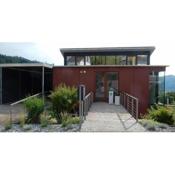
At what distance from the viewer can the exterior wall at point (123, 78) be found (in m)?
16.1

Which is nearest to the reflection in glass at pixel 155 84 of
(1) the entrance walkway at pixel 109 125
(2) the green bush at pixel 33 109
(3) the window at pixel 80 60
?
(3) the window at pixel 80 60

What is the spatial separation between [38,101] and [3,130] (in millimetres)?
1851

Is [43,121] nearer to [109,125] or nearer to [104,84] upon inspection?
[109,125]

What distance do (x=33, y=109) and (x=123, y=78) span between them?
7.83 meters

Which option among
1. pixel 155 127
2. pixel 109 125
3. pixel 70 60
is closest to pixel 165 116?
pixel 155 127

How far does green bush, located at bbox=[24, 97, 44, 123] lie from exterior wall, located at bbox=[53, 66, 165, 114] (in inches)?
263

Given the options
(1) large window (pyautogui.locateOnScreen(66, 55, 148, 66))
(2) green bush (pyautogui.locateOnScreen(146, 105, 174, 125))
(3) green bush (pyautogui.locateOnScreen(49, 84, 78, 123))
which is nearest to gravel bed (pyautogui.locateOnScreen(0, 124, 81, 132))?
(3) green bush (pyautogui.locateOnScreen(49, 84, 78, 123))

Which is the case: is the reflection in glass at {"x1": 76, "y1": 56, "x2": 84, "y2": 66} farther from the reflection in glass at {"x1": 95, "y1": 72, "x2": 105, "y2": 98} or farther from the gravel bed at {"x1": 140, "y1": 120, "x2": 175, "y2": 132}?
the gravel bed at {"x1": 140, "y1": 120, "x2": 175, "y2": 132}

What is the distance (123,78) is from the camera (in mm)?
16453

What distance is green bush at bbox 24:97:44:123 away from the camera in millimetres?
9969

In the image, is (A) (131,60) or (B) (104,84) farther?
(A) (131,60)
